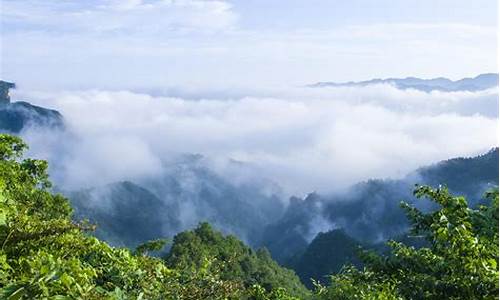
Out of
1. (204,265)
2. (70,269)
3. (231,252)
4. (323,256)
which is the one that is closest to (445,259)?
(204,265)

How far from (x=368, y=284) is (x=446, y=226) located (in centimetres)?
537

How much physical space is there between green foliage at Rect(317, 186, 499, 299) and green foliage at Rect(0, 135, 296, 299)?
2777 millimetres

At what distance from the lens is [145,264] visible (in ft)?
36.7

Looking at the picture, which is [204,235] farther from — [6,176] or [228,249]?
[6,176]

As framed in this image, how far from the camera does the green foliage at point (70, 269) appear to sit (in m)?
5.18

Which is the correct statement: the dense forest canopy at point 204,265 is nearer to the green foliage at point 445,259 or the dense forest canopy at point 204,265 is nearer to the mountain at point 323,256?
the green foliage at point 445,259

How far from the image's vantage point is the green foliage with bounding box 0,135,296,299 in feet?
→ 17.0

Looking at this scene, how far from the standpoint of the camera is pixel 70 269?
20.1ft

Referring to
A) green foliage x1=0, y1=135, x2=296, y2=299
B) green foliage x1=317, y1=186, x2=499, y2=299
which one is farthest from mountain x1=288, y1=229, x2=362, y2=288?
green foliage x1=0, y1=135, x2=296, y2=299

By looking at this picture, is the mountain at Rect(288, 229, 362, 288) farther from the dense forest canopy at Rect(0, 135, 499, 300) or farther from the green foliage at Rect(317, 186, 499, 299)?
the green foliage at Rect(317, 186, 499, 299)

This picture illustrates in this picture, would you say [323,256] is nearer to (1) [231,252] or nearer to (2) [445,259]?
(1) [231,252]

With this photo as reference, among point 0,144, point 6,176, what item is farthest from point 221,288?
point 0,144

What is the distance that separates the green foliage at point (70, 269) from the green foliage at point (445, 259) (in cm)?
278

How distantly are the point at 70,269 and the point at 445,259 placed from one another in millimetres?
5427
